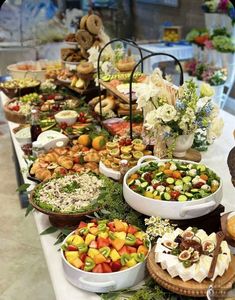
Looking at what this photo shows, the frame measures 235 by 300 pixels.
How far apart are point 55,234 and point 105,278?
0.41 metres

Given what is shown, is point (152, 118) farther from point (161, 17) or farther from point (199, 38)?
point (161, 17)

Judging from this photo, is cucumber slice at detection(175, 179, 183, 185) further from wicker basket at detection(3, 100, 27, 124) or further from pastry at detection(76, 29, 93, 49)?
pastry at detection(76, 29, 93, 49)

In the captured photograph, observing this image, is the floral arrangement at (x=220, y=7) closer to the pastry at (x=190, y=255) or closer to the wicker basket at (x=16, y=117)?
the wicker basket at (x=16, y=117)

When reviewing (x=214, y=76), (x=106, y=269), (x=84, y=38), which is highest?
(x=84, y=38)

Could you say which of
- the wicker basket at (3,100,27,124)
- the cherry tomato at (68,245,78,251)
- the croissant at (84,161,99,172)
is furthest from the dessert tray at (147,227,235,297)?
the wicker basket at (3,100,27,124)

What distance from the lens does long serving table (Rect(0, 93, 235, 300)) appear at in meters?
1.15

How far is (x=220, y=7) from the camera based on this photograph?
514 cm

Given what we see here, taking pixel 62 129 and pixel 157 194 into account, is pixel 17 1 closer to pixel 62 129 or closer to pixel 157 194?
pixel 62 129

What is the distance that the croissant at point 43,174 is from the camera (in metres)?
1.74

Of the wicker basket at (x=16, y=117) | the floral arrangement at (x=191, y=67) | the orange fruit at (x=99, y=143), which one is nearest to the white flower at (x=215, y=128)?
the orange fruit at (x=99, y=143)

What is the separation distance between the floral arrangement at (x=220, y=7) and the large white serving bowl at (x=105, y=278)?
4.42 meters

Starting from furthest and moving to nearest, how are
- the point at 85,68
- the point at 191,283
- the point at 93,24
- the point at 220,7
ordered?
the point at 220,7 → the point at 93,24 → the point at 85,68 → the point at 191,283

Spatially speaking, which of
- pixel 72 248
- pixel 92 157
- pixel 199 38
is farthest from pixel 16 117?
pixel 199 38

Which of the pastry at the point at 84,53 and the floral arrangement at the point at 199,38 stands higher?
the pastry at the point at 84,53
